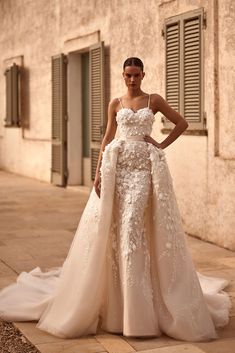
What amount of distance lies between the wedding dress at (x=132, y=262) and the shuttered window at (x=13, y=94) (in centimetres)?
1069

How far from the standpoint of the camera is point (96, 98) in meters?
10.7

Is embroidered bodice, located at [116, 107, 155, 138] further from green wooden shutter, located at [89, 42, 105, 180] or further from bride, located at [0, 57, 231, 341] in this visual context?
green wooden shutter, located at [89, 42, 105, 180]

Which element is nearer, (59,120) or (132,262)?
(132,262)

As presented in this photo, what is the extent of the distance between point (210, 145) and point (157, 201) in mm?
3242

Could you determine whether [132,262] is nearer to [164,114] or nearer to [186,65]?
[164,114]

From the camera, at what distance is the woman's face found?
4281mm

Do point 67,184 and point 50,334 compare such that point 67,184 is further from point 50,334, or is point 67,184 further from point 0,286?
point 50,334

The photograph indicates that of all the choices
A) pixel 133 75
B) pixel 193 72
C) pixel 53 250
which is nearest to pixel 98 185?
pixel 133 75

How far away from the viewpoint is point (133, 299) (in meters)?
4.06

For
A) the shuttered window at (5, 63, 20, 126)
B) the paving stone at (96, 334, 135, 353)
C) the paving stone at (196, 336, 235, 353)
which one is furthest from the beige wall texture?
the paving stone at (96, 334, 135, 353)

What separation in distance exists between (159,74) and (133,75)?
168 inches

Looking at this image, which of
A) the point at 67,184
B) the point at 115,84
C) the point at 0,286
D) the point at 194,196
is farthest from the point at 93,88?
the point at 0,286

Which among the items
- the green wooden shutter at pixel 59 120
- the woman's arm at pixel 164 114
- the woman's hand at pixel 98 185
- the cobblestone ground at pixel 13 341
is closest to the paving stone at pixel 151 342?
the cobblestone ground at pixel 13 341

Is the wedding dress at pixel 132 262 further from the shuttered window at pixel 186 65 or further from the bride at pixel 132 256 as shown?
the shuttered window at pixel 186 65
